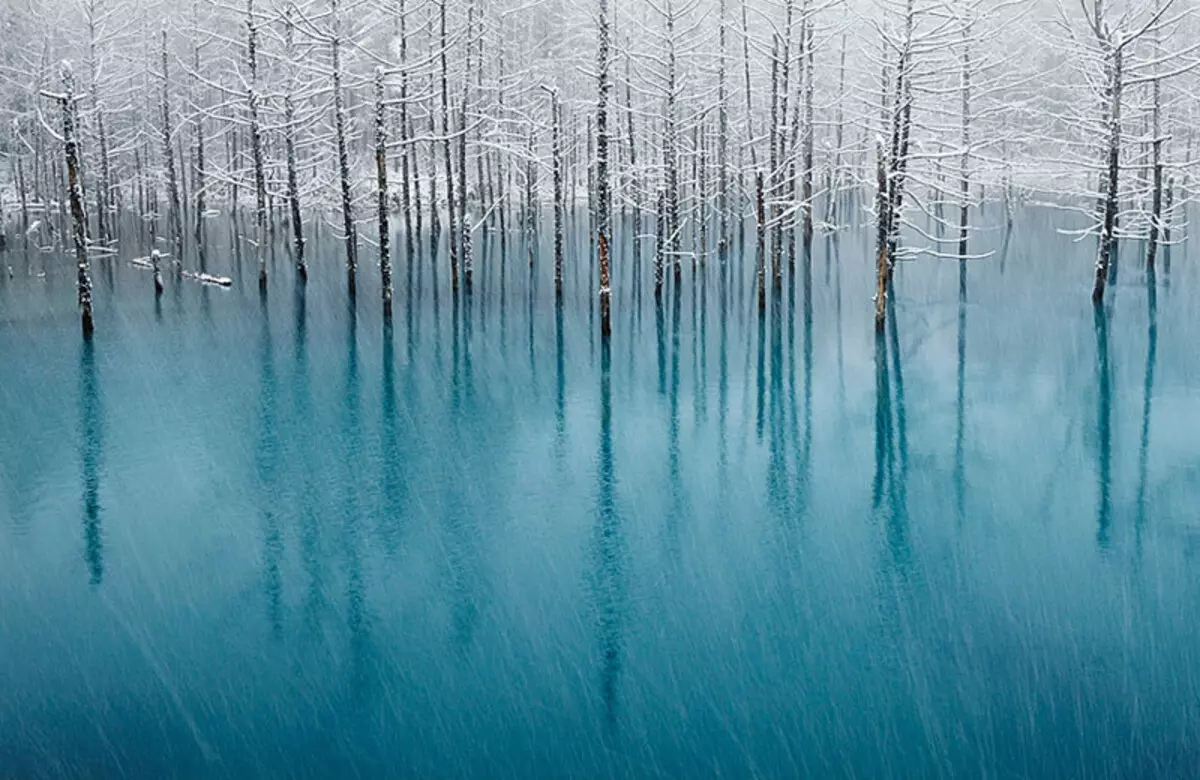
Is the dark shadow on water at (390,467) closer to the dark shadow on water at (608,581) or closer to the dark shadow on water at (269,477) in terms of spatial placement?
the dark shadow on water at (269,477)

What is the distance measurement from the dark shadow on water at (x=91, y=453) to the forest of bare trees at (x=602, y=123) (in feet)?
12.2

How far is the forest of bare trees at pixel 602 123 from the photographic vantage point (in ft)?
85.5

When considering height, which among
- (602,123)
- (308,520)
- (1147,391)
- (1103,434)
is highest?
(602,123)

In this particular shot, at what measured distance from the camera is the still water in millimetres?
7848

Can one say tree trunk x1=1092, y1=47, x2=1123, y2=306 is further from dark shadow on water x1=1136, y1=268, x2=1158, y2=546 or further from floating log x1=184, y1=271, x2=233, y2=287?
floating log x1=184, y1=271, x2=233, y2=287

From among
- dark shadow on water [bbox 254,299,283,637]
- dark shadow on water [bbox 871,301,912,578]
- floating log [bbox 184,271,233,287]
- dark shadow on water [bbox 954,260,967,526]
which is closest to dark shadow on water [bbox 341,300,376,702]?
dark shadow on water [bbox 254,299,283,637]

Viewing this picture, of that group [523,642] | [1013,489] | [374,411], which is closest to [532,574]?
[523,642]

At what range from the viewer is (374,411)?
60.1 ft

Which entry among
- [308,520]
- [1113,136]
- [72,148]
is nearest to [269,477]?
[308,520]

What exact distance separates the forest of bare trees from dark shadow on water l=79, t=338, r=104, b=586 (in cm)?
371

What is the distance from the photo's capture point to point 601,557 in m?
11.5

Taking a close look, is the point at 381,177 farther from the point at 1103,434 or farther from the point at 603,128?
the point at 1103,434

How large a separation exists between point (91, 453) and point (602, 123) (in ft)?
39.8

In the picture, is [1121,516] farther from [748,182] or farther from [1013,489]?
[748,182]
